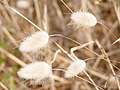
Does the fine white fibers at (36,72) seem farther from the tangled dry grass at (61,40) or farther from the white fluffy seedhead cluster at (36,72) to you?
the tangled dry grass at (61,40)

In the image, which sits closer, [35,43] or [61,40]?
[35,43]

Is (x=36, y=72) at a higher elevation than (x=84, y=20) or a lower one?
lower

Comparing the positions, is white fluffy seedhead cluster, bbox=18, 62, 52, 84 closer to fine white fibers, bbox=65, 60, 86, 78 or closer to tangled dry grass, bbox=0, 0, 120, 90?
fine white fibers, bbox=65, 60, 86, 78

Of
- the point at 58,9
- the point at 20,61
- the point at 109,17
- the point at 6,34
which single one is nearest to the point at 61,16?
the point at 58,9

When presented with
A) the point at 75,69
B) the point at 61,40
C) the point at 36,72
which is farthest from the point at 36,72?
the point at 61,40

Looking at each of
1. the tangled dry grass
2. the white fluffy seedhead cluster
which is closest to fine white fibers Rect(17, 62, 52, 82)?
the white fluffy seedhead cluster

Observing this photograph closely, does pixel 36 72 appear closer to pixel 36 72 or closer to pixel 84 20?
pixel 36 72

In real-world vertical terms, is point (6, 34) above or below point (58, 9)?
below

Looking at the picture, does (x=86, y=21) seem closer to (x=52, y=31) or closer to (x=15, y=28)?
(x=15, y=28)
